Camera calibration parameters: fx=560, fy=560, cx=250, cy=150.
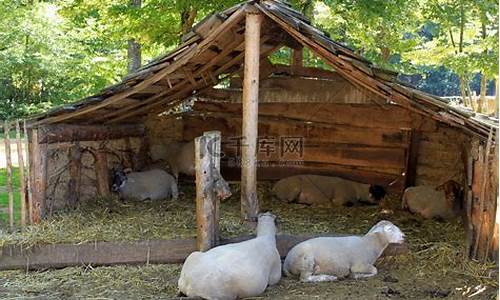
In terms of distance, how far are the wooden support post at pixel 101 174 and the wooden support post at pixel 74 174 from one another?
1.12 feet

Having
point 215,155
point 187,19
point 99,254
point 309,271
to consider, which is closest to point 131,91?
point 215,155

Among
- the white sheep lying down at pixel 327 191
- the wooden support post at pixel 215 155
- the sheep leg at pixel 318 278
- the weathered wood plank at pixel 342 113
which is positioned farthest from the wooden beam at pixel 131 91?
the white sheep lying down at pixel 327 191

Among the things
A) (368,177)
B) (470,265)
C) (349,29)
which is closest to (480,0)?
(349,29)

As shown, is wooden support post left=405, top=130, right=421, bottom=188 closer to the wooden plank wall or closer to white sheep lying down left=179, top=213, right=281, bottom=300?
the wooden plank wall

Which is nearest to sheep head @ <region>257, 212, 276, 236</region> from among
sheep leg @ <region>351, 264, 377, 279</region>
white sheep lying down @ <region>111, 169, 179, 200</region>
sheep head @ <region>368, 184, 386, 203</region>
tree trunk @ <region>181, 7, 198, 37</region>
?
sheep leg @ <region>351, 264, 377, 279</region>

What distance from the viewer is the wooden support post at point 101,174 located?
791 cm

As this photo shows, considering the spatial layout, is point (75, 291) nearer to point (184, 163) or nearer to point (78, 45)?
point (184, 163)

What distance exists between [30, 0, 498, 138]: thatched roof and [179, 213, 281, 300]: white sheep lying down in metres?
2.14

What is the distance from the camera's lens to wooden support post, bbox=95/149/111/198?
26.0ft

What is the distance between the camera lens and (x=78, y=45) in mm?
17766

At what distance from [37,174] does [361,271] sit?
12.8 feet

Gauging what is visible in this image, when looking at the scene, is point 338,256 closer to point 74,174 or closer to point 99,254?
point 99,254

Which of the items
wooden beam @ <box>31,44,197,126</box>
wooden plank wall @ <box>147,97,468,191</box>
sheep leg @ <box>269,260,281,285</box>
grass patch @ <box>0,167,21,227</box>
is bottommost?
sheep leg @ <box>269,260,281,285</box>

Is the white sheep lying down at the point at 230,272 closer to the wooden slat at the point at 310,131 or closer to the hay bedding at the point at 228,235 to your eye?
the hay bedding at the point at 228,235
